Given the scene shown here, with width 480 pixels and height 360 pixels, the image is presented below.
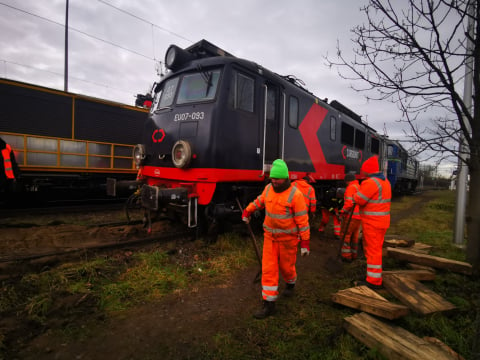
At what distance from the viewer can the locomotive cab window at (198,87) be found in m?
4.70

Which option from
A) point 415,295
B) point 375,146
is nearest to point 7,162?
point 415,295

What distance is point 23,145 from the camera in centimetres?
759

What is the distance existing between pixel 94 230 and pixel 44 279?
7.00 feet

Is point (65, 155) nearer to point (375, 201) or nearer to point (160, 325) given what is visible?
point (160, 325)

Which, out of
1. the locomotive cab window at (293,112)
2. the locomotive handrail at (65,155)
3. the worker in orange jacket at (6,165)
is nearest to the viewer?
the locomotive cab window at (293,112)

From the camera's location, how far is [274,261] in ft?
10.5

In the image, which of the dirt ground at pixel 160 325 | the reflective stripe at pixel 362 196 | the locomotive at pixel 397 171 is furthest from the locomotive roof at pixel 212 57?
the locomotive at pixel 397 171

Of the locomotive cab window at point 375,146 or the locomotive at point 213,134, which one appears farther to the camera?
the locomotive cab window at point 375,146

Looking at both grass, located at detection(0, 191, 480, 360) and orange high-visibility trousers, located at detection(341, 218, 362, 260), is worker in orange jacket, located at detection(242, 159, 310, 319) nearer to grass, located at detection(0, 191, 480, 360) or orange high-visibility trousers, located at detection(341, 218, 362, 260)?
grass, located at detection(0, 191, 480, 360)

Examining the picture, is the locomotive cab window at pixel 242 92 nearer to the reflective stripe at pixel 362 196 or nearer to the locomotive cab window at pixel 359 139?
the reflective stripe at pixel 362 196

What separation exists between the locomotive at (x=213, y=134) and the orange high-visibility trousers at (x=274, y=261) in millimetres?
1544

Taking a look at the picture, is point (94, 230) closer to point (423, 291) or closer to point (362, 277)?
point (362, 277)

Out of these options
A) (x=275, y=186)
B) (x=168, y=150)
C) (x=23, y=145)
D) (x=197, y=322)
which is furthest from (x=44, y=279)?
(x=23, y=145)

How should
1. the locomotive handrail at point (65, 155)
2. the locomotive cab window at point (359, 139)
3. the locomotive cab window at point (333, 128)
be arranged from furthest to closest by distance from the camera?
the locomotive cab window at point (359, 139)
the locomotive cab window at point (333, 128)
the locomotive handrail at point (65, 155)
